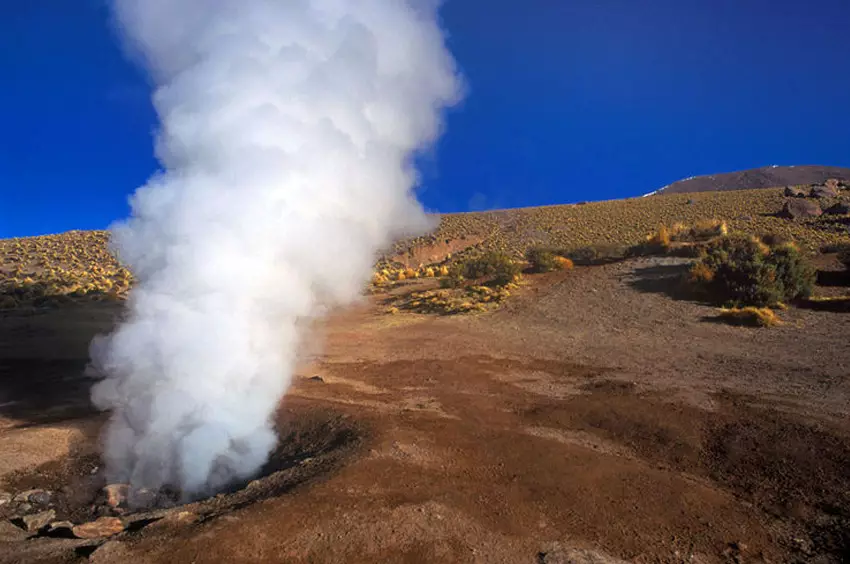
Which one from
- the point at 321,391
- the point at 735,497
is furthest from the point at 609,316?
the point at 735,497

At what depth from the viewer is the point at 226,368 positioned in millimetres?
7352

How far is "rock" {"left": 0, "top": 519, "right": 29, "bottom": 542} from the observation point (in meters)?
5.03

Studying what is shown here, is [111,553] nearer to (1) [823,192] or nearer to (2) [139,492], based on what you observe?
(2) [139,492]

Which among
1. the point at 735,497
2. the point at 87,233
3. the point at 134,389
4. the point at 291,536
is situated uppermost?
the point at 87,233

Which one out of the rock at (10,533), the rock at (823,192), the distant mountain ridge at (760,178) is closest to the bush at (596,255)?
the rock at (10,533)

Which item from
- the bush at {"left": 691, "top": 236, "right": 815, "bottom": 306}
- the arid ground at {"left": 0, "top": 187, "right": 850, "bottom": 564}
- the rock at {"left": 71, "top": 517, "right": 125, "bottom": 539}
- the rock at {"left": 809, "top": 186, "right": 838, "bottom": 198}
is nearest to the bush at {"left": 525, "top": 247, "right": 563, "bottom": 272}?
the bush at {"left": 691, "top": 236, "right": 815, "bottom": 306}

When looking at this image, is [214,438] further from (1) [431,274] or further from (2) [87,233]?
(2) [87,233]

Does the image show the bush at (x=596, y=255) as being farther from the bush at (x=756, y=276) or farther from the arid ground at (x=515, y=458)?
the arid ground at (x=515, y=458)

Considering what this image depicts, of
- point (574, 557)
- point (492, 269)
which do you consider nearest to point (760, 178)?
point (492, 269)

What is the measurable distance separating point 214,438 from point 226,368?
1.00 metres

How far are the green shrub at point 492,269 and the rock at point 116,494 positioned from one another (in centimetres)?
1810

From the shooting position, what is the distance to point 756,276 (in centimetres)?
1686

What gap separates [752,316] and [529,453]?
11.3 m

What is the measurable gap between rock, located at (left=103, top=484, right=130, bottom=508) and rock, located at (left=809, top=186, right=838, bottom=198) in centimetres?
5193
